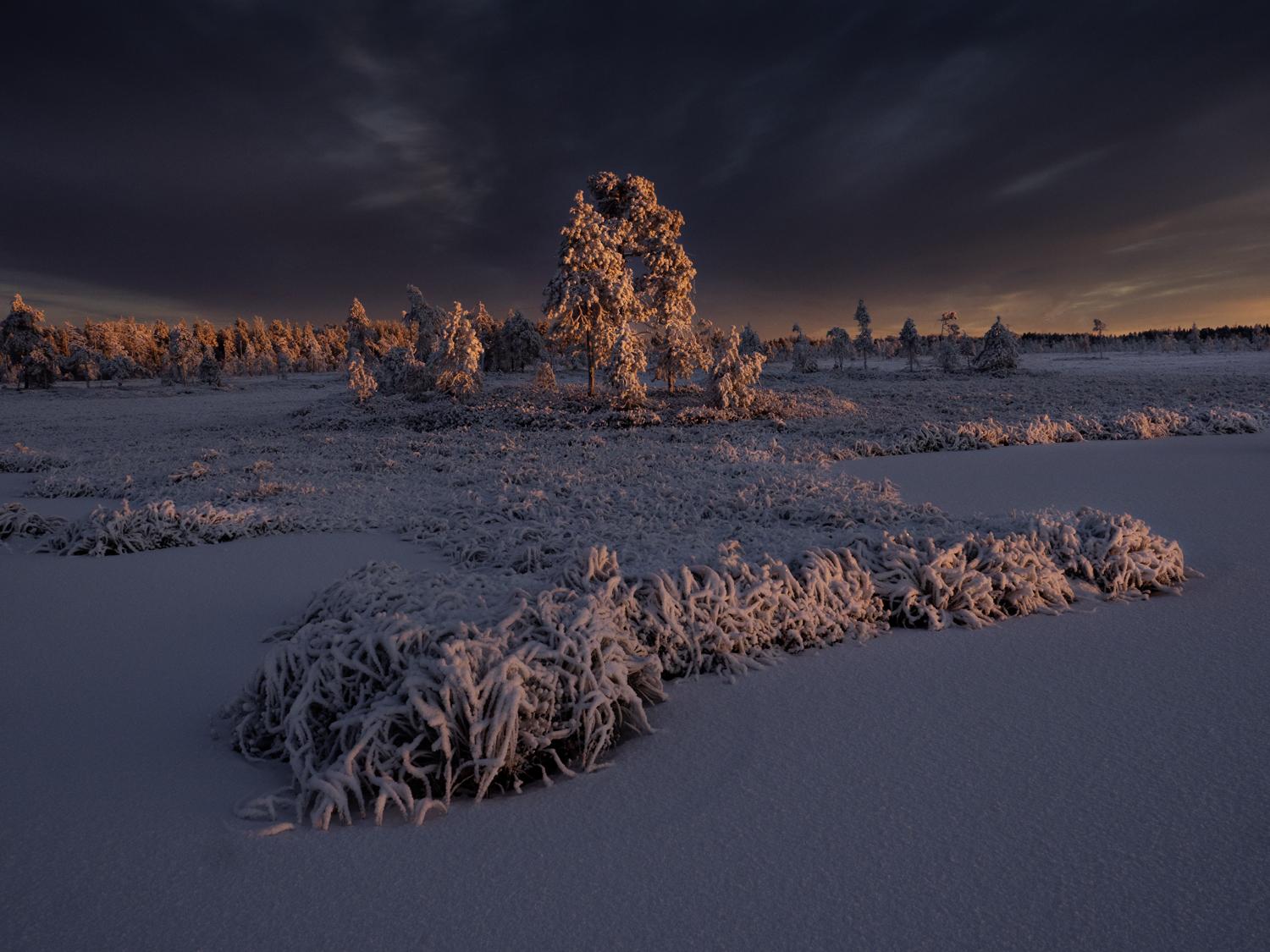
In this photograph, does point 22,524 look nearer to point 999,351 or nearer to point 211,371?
point 999,351

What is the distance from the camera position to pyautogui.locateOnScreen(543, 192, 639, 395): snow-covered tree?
2517 cm

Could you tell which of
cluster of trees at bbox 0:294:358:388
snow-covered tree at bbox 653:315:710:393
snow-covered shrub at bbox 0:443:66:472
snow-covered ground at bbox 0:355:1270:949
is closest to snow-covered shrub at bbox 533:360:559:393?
snow-covered tree at bbox 653:315:710:393

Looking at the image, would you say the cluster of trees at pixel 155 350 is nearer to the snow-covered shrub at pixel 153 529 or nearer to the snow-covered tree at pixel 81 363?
the snow-covered tree at pixel 81 363

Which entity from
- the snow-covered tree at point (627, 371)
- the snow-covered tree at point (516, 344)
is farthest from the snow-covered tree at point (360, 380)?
the snow-covered tree at point (516, 344)

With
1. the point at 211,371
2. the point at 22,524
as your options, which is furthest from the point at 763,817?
the point at 211,371

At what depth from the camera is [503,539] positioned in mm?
6461

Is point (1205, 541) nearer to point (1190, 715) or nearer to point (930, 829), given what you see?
point (1190, 715)

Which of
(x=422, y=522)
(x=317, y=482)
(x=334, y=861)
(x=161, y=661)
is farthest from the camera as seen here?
(x=317, y=482)

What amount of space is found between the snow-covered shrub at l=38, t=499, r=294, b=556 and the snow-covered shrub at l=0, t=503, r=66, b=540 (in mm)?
586

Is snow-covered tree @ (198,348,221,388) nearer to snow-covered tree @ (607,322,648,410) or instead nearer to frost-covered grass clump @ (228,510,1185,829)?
snow-covered tree @ (607,322,648,410)

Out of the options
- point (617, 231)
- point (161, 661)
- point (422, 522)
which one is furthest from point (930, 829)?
point (617, 231)

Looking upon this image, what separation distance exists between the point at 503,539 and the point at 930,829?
480 centimetres

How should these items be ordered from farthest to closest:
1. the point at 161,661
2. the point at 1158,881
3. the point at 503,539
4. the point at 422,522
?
1. the point at 422,522
2. the point at 503,539
3. the point at 161,661
4. the point at 1158,881

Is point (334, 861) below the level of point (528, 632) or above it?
below
